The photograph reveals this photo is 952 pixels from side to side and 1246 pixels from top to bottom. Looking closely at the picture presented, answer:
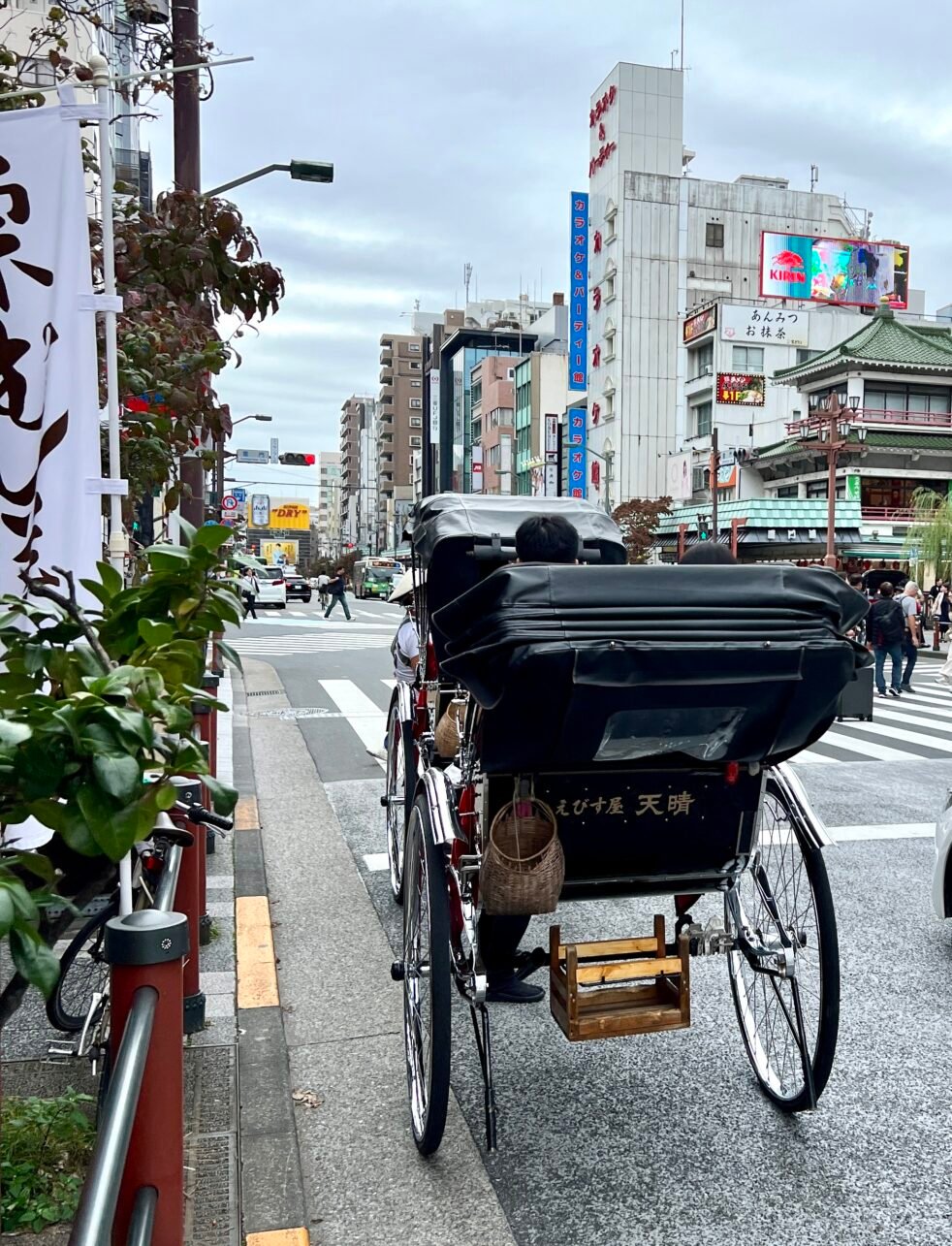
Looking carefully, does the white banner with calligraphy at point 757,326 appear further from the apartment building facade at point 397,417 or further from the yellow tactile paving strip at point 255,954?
the apartment building facade at point 397,417

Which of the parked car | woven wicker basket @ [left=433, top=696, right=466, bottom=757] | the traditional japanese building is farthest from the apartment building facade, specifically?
woven wicker basket @ [left=433, top=696, right=466, bottom=757]

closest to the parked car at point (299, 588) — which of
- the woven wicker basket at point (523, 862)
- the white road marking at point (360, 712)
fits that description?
the white road marking at point (360, 712)

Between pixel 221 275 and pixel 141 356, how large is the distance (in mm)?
555

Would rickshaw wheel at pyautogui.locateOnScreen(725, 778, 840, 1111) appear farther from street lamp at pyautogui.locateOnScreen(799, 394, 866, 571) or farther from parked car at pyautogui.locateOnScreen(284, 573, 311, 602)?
parked car at pyautogui.locateOnScreen(284, 573, 311, 602)

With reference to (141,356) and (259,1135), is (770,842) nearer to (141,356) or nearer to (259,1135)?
(259,1135)

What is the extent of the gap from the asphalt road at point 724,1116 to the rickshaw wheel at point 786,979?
13cm

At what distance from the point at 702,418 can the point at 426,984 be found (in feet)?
191

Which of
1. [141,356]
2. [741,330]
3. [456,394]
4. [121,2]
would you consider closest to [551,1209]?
[141,356]

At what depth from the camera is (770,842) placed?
3414mm

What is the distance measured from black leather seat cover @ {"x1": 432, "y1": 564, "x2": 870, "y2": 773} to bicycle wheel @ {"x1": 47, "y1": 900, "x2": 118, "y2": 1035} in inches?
52.7

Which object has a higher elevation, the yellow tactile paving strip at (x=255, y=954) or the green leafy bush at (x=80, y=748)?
the green leafy bush at (x=80, y=748)

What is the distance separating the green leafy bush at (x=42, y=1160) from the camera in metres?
2.43

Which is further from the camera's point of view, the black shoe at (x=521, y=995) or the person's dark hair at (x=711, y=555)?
the black shoe at (x=521, y=995)

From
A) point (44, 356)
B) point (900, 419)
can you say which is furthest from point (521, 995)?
point (900, 419)
